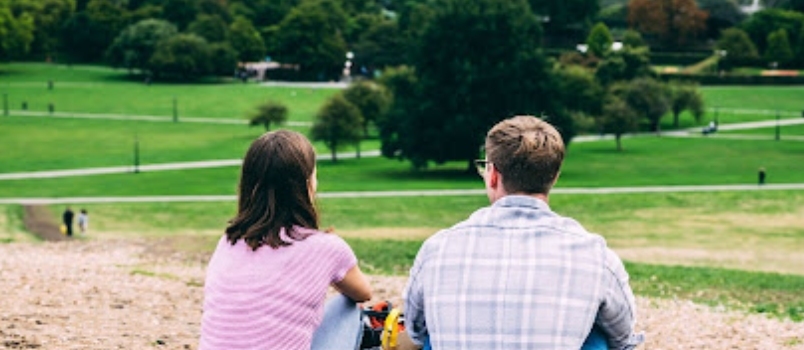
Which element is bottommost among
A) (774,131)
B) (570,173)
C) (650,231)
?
(570,173)

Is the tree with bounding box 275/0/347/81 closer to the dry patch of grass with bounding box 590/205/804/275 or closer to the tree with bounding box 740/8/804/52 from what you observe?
the tree with bounding box 740/8/804/52

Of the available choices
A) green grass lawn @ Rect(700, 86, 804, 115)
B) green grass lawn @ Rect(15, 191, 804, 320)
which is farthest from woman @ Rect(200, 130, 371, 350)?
green grass lawn @ Rect(700, 86, 804, 115)

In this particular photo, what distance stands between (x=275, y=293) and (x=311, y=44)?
110474 millimetres

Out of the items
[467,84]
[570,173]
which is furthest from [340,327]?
[467,84]

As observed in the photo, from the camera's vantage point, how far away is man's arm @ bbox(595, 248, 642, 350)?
14.8 ft

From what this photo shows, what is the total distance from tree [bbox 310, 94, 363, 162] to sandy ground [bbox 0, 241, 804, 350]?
4520cm

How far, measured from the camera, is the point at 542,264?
4512 mm

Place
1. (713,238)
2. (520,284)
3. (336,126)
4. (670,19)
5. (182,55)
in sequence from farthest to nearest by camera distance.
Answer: (670,19) → (182,55) → (336,126) → (713,238) → (520,284)

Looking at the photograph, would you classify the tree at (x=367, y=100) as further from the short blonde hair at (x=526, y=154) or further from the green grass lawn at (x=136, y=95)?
the short blonde hair at (x=526, y=154)

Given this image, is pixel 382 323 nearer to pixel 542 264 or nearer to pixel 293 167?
pixel 293 167

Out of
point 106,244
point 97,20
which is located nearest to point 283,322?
point 106,244

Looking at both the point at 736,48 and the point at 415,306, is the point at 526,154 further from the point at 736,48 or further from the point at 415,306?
the point at 736,48

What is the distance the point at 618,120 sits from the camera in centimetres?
6875

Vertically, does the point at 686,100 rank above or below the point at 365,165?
above
